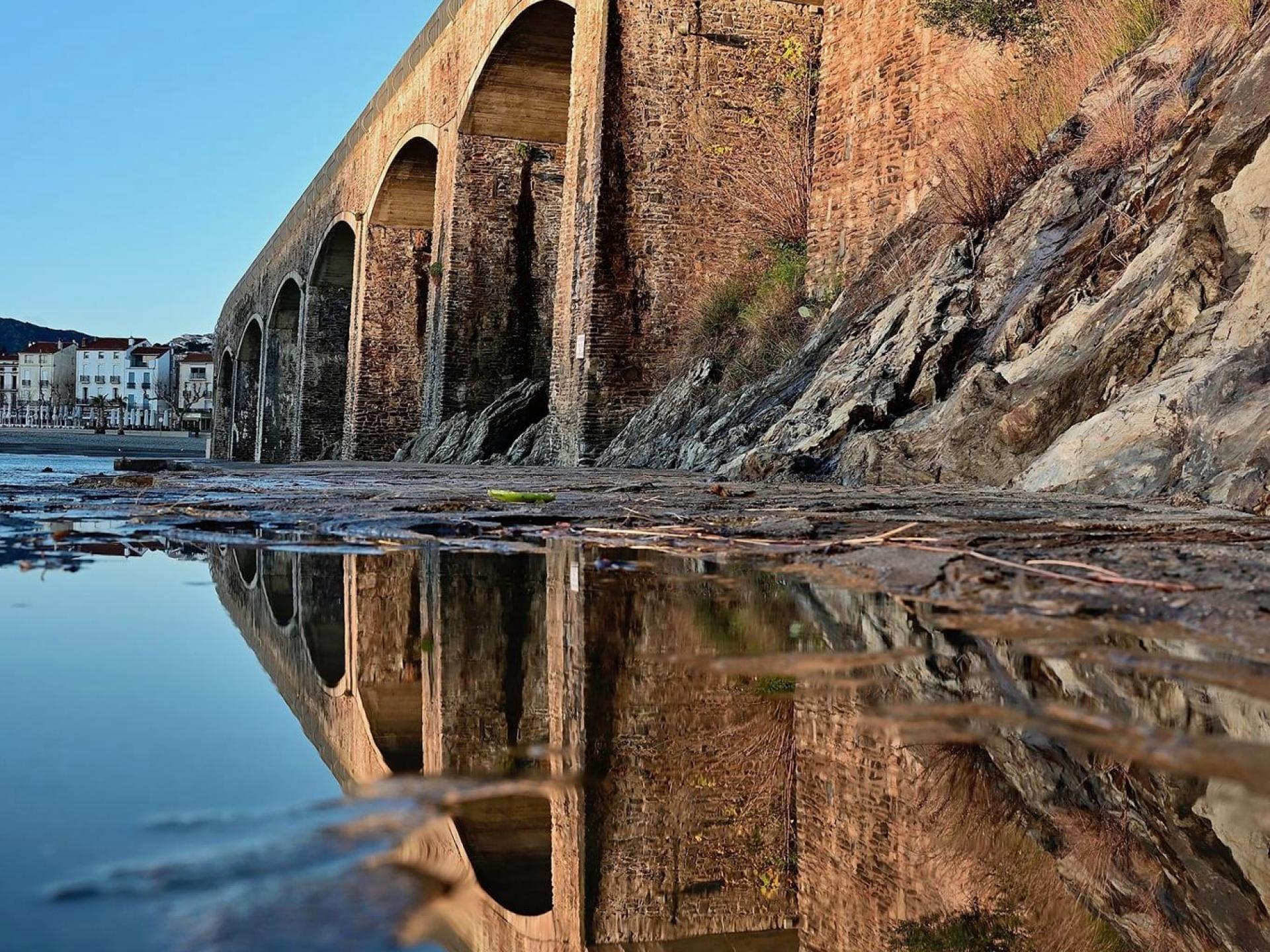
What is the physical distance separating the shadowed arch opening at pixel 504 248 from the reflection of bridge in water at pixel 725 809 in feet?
52.3

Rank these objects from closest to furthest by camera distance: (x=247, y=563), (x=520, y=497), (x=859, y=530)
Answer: (x=247, y=563) < (x=859, y=530) < (x=520, y=497)

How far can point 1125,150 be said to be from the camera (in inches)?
276

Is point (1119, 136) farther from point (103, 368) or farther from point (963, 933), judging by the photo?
point (103, 368)

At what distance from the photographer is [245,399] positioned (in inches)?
1732

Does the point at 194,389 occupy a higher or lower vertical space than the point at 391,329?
higher

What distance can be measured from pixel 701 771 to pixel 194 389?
107 m

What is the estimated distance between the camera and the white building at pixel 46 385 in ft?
349

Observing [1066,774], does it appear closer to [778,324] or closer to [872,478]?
[872,478]

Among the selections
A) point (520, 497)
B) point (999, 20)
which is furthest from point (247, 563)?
point (999, 20)

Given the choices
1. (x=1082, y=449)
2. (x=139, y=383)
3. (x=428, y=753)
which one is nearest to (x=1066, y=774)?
(x=428, y=753)

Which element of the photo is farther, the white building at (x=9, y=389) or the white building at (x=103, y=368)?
the white building at (x=9, y=389)

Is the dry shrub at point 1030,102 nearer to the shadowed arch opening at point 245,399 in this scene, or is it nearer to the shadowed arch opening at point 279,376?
the shadowed arch opening at point 279,376

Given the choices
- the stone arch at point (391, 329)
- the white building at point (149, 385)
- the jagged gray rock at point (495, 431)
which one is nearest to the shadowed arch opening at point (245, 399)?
the stone arch at point (391, 329)

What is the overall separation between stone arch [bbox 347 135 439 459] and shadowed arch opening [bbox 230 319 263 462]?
60.1ft
